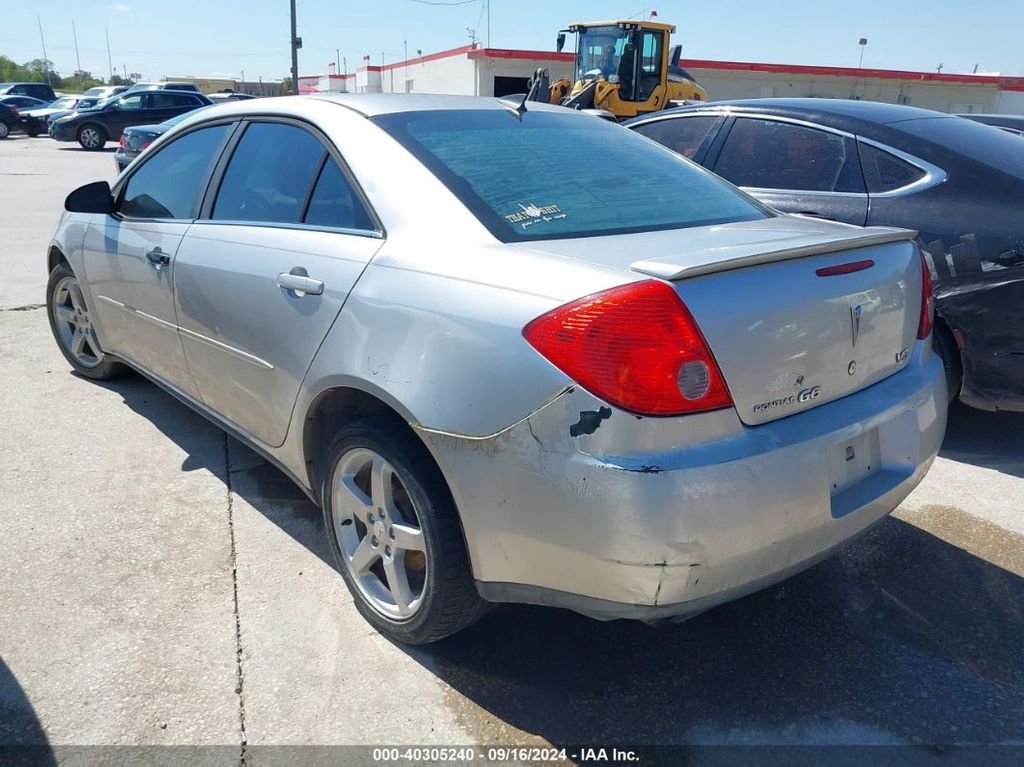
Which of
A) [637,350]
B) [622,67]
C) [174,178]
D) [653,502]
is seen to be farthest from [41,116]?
[653,502]

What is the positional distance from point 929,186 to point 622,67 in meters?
16.9

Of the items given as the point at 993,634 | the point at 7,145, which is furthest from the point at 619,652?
the point at 7,145

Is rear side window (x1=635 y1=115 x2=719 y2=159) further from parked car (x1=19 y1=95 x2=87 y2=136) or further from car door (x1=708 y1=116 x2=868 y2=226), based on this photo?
parked car (x1=19 y1=95 x2=87 y2=136)

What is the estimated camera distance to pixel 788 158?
4.70 m

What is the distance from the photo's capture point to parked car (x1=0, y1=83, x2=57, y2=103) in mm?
39531

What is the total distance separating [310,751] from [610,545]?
1022 millimetres

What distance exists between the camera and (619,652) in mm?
2600

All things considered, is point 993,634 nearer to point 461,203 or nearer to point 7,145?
point 461,203

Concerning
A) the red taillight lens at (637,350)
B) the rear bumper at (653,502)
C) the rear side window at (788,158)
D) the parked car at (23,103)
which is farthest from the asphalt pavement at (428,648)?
the parked car at (23,103)

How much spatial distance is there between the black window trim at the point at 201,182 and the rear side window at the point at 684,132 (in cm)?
265

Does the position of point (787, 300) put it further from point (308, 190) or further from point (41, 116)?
point (41, 116)

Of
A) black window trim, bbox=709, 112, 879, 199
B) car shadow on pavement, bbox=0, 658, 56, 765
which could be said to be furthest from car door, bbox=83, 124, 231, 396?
black window trim, bbox=709, 112, 879, 199

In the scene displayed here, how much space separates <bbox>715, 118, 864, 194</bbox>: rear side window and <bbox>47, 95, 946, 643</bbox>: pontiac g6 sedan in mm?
1639

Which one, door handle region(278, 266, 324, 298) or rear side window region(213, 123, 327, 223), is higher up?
rear side window region(213, 123, 327, 223)
